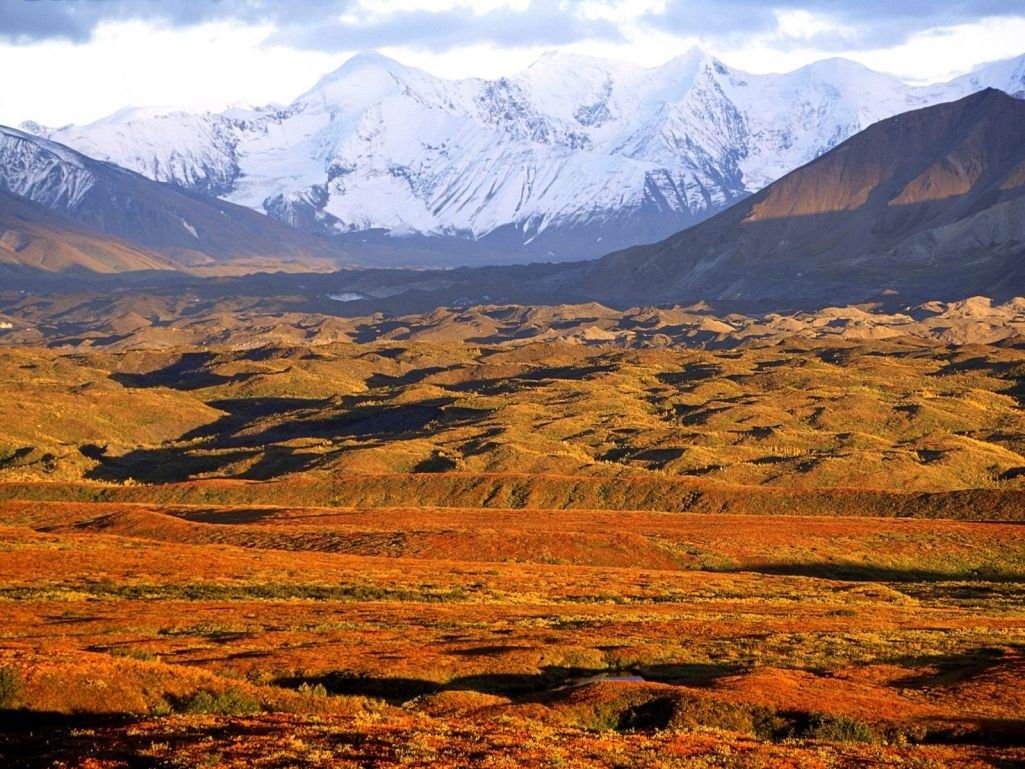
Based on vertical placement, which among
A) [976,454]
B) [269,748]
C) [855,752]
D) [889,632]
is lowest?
[976,454]

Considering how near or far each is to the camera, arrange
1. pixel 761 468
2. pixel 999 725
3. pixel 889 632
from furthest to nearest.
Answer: pixel 761 468, pixel 889 632, pixel 999 725

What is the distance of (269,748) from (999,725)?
2152 centimetres

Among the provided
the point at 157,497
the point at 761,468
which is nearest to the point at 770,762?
the point at 157,497

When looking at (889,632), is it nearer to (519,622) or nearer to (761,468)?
(519,622)

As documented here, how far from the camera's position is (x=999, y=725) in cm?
4331

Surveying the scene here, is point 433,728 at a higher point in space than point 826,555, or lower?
higher

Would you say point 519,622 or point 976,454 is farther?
point 976,454

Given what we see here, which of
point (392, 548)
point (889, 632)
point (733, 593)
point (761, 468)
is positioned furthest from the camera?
point (761, 468)

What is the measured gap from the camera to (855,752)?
38.9m

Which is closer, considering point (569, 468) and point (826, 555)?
point (826, 555)

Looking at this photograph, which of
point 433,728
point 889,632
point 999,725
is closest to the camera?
point 433,728

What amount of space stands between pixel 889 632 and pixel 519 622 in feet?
51.3

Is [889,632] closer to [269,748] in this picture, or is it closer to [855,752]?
[855,752]

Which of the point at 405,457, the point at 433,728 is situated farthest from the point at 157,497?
the point at 433,728
